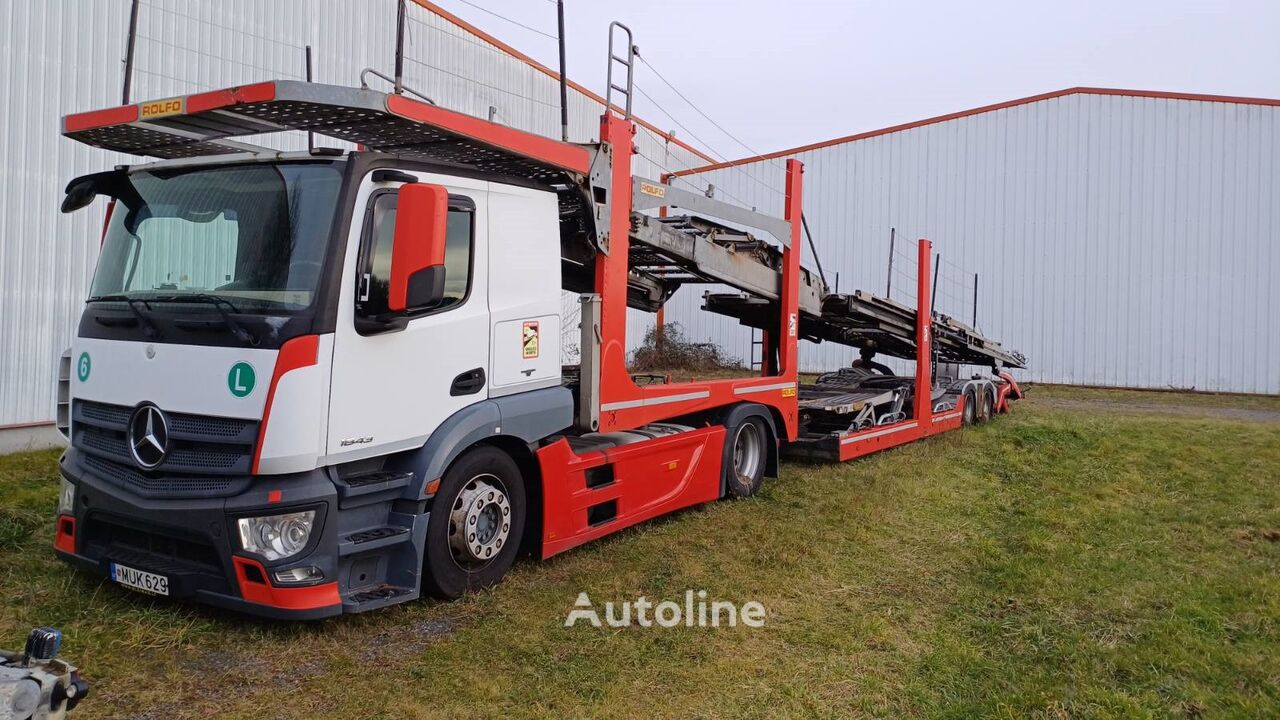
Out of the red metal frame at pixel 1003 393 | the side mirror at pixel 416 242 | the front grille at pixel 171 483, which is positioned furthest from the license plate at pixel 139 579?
the red metal frame at pixel 1003 393

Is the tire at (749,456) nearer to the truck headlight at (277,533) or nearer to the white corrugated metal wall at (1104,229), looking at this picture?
the truck headlight at (277,533)

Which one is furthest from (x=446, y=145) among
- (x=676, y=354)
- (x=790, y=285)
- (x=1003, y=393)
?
(x=676, y=354)

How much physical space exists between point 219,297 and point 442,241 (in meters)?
1.12

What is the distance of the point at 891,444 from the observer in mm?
10039

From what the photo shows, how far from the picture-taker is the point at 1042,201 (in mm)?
18969

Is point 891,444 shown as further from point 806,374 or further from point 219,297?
A: point 806,374

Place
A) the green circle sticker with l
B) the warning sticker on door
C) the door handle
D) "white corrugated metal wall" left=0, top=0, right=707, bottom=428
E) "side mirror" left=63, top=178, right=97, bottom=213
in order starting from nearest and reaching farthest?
the green circle sticker with l < the door handle < "side mirror" left=63, top=178, right=97, bottom=213 < the warning sticker on door < "white corrugated metal wall" left=0, top=0, right=707, bottom=428

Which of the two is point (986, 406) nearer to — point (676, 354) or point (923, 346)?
point (923, 346)

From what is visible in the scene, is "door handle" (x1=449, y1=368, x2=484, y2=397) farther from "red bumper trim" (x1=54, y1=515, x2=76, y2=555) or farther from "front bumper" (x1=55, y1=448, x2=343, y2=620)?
"red bumper trim" (x1=54, y1=515, x2=76, y2=555)

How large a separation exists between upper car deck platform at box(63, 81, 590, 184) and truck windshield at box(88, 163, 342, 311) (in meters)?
0.27

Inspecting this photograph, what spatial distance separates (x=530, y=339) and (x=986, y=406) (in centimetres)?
955

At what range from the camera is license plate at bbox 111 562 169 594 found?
4.21 metres

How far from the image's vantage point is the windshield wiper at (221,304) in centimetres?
404

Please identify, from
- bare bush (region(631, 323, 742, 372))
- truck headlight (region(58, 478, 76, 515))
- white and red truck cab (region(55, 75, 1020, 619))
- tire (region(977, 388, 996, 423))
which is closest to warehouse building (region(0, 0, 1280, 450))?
bare bush (region(631, 323, 742, 372))
